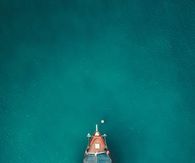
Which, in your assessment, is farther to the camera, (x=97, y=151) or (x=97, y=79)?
(x=97, y=79)

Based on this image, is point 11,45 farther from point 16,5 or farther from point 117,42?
point 117,42

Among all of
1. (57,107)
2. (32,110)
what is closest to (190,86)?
(57,107)

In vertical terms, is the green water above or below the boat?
above

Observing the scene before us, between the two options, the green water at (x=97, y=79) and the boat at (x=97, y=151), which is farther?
the green water at (x=97, y=79)

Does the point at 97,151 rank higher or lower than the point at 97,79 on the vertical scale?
lower

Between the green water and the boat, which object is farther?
the green water

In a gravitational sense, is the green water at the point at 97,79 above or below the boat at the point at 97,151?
above
